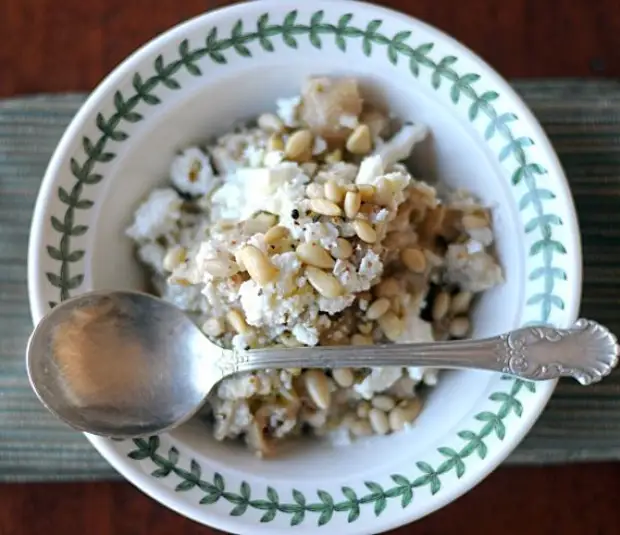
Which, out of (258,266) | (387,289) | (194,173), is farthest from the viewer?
(194,173)

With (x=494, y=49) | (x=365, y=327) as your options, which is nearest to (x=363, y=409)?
(x=365, y=327)

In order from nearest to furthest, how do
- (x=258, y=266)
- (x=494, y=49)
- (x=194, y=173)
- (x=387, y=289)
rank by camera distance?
(x=258, y=266) → (x=387, y=289) → (x=194, y=173) → (x=494, y=49)

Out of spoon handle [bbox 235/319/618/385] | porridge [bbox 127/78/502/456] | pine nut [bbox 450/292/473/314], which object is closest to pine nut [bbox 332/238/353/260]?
porridge [bbox 127/78/502/456]

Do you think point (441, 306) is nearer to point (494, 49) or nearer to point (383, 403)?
point (383, 403)

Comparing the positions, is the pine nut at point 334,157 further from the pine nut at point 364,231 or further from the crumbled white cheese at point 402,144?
the pine nut at point 364,231

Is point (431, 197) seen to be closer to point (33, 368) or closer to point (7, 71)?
point (33, 368)

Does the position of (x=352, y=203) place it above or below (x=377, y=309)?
above

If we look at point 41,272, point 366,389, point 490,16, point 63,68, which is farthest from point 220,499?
point 490,16
